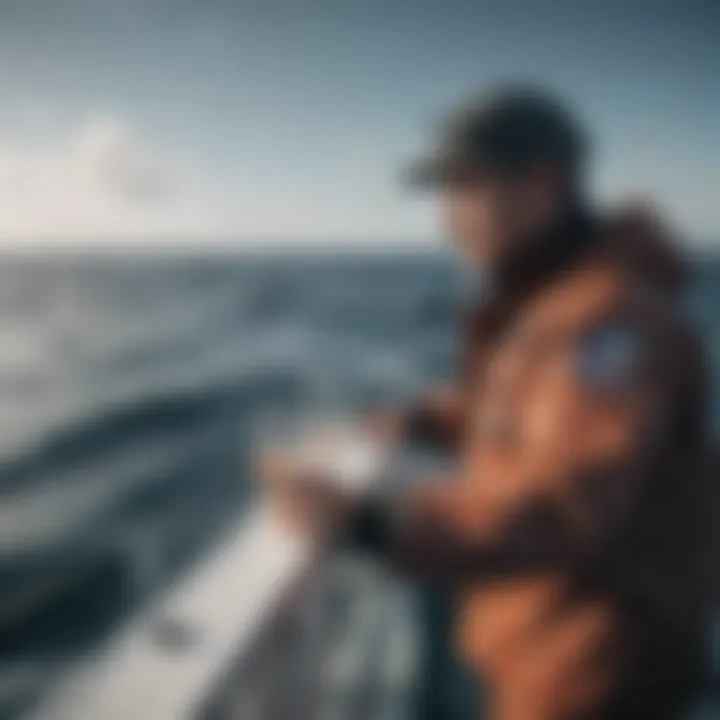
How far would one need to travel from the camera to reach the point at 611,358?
0.57 meters

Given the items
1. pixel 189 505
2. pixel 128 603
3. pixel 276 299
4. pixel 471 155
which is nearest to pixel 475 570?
pixel 471 155

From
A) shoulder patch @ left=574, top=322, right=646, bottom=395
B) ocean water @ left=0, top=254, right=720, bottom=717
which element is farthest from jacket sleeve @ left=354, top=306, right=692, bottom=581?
ocean water @ left=0, top=254, right=720, bottom=717

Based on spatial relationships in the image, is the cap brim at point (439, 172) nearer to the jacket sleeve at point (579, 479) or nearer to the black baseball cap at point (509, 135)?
the black baseball cap at point (509, 135)

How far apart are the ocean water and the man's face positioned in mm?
190

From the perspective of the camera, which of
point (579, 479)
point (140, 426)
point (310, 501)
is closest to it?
point (579, 479)

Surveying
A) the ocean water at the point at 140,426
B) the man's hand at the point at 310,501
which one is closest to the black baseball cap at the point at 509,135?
the ocean water at the point at 140,426

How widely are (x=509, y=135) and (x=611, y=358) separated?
0.31 m

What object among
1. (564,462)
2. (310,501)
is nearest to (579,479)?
(564,462)

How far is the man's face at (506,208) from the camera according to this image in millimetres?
763

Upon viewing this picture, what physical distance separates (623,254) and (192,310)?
908 centimetres

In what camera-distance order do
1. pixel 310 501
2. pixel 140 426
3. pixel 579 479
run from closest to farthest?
1. pixel 579 479
2. pixel 310 501
3. pixel 140 426

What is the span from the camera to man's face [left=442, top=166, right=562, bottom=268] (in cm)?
76

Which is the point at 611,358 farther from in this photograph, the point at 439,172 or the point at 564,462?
the point at 439,172

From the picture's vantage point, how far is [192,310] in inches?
371
